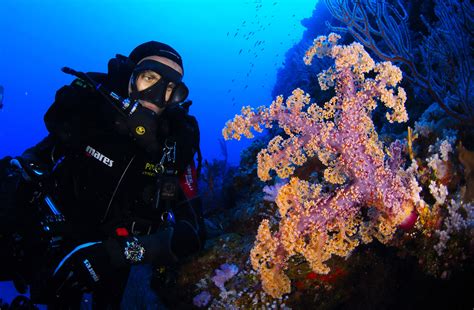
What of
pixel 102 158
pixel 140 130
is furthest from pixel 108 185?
pixel 140 130

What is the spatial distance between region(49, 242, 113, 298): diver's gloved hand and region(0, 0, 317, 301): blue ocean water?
2683 inches

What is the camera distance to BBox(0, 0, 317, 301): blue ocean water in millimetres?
87688

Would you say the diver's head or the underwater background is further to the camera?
the diver's head

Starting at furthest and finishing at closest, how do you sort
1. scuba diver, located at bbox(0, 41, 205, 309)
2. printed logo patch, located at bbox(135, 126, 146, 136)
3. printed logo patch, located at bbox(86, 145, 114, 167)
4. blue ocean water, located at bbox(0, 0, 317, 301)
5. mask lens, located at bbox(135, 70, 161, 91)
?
blue ocean water, located at bbox(0, 0, 317, 301) < mask lens, located at bbox(135, 70, 161, 91) < printed logo patch, located at bbox(86, 145, 114, 167) < printed logo patch, located at bbox(135, 126, 146, 136) < scuba diver, located at bbox(0, 41, 205, 309)

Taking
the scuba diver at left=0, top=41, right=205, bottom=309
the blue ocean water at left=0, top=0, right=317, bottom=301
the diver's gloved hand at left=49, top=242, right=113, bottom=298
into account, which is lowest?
the diver's gloved hand at left=49, top=242, right=113, bottom=298

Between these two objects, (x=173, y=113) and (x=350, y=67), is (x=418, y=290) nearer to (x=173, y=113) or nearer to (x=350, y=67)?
(x=350, y=67)

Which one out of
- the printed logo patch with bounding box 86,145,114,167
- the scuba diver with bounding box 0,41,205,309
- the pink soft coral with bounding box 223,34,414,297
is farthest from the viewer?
the printed logo patch with bounding box 86,145,114,167

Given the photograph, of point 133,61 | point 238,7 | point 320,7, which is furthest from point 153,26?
point 133,61

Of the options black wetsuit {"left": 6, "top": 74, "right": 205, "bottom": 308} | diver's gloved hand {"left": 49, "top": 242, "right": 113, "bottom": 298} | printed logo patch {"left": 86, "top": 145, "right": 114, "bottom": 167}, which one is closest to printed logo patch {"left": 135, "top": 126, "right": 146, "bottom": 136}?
black wetsuit {"left": 6, "top": 74, "right": 205, "bottom": 308}

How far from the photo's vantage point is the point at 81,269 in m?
2.37

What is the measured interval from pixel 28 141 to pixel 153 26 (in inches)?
2587

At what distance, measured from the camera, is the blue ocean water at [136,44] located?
87688 millimetres

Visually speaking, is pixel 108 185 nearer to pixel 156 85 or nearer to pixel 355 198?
pixel 156 85

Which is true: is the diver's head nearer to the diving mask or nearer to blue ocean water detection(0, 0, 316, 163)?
the diving mask
